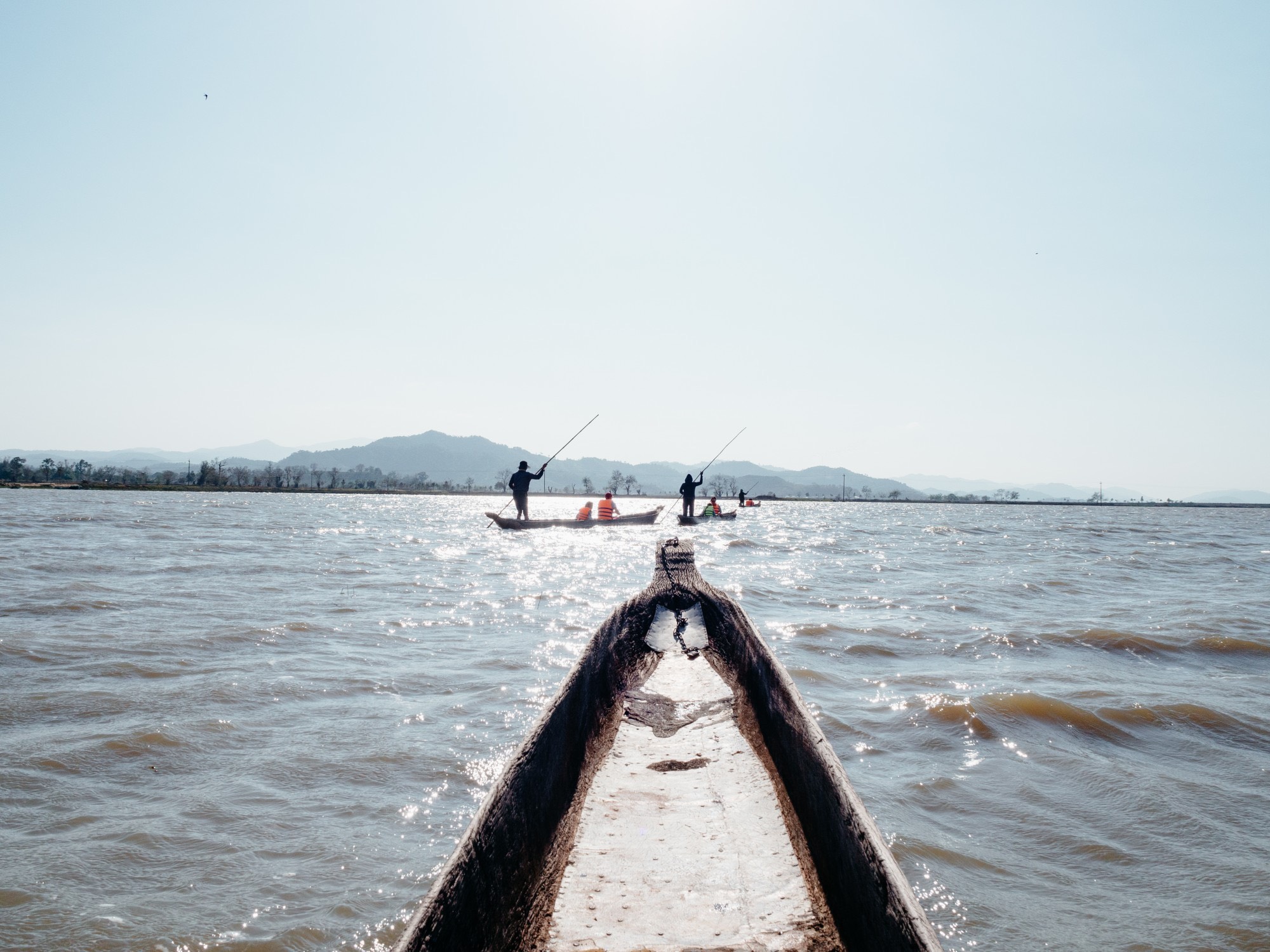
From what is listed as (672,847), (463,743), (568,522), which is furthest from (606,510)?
(672,847)

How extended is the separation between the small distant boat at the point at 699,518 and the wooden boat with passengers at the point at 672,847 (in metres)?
26.7

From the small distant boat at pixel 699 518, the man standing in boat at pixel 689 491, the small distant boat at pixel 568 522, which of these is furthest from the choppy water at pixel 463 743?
the small distant boat at pixel 699 518

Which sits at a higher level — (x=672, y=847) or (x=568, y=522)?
(x=568, y=522)

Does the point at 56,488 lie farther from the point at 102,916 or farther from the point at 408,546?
the point at 102,916

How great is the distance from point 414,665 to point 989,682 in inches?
237

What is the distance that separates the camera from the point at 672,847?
322cm

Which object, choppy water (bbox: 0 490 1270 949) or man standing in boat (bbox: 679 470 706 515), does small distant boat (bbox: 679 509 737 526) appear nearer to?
man standing in boat (bbox: 679 470 706 515)

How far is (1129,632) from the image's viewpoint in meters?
10.0

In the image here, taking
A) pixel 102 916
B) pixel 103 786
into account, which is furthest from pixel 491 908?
pixel 103 786

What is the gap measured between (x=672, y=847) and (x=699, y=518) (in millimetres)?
32931

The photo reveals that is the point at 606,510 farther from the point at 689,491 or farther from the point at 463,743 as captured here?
the point at 463,743

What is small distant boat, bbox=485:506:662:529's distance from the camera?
2438cm

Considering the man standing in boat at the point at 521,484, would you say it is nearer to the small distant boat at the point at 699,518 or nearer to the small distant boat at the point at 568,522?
the small distant boat at the point at 568,522

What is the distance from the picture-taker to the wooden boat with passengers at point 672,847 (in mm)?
2264
